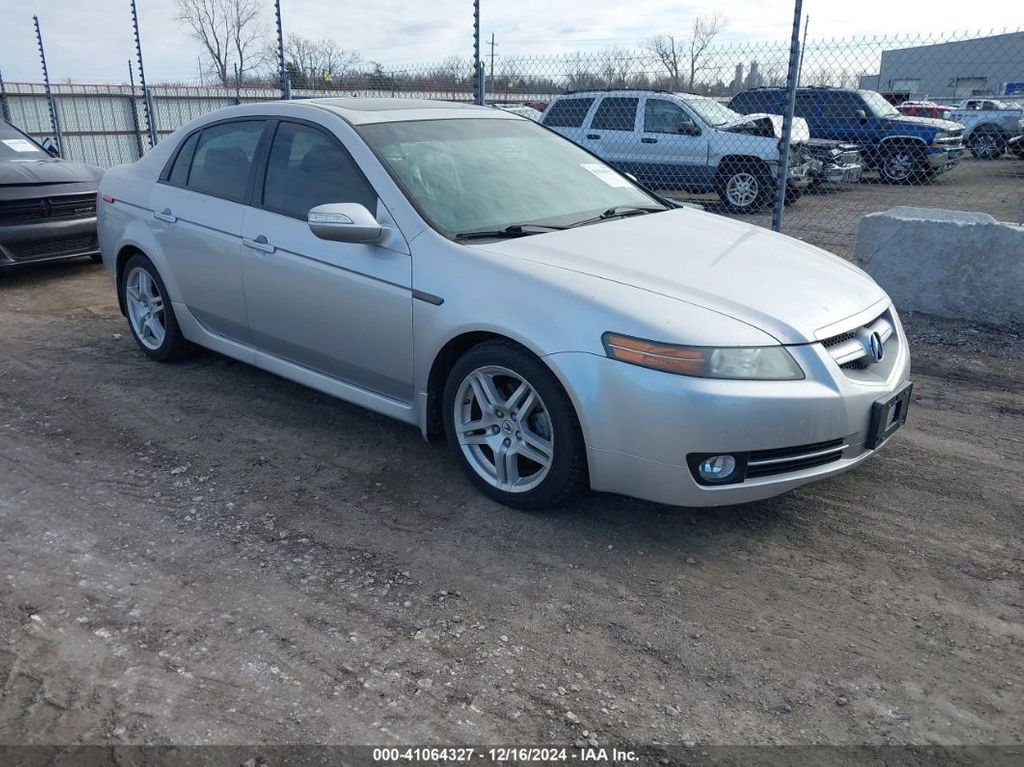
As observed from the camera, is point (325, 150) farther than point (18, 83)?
No

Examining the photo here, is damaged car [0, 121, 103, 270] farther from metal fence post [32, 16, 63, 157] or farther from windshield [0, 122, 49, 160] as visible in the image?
metal fence post [32, 16, 63, 157]

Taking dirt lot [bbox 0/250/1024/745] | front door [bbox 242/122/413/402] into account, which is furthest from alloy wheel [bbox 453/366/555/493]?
front door [bbox 242/122/413/402]

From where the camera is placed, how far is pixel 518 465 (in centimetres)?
368

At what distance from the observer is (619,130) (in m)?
12.9

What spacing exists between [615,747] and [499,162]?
9.52 feet

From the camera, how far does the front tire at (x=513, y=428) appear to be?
3.35 metres

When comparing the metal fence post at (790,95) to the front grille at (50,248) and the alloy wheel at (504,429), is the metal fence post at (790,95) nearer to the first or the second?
the alloy wheel at (504,429)

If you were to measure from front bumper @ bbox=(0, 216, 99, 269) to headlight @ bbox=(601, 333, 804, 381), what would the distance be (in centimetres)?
662

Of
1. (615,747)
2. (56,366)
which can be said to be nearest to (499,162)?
(615,747)

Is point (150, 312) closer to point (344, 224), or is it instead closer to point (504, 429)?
point (344, 224)

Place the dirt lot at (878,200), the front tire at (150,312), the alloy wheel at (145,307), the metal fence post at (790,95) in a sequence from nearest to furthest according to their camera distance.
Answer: the front tire at (150,312)
the alloy wheel at (145,307)
the metal fence post at (790,95)
the dirt lot at (878,200)

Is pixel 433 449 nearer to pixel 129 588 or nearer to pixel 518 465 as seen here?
pixel 518 465

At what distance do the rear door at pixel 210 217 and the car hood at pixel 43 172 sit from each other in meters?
3.56

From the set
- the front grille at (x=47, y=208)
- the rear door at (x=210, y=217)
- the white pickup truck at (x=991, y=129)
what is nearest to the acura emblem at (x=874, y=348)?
the rear door at (x=210, y=217)
